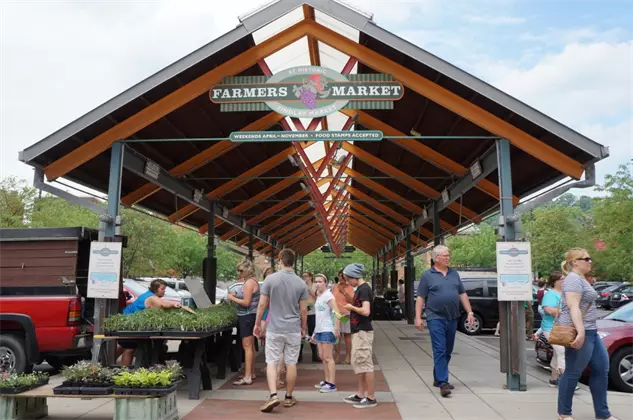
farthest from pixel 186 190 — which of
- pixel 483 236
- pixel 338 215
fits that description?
pixel 483 236

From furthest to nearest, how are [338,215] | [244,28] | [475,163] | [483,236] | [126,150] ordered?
[483,236] < [338,215] < [475,163] < [126,150] < [244,28]

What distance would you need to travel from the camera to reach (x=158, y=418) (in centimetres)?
549

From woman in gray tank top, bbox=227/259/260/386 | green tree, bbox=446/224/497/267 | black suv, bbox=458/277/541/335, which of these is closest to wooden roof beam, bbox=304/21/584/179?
woman in gray tank top, bbox=227/259/260/386

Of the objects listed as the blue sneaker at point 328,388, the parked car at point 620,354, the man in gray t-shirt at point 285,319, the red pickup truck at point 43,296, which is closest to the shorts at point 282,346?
the man in gray t-shirt at point 285,319

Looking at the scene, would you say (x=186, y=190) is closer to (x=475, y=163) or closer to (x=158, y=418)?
(x=475, y=163)

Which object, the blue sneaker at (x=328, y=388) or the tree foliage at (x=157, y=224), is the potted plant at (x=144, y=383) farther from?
the tree foliage at (x=157, y=224)

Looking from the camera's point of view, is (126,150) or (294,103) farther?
(126,150)

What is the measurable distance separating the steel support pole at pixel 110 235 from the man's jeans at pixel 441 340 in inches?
177

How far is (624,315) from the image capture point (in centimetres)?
909

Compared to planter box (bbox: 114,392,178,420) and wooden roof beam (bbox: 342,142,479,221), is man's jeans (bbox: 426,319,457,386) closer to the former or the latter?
planter box (bbox: 114,392,178,420)

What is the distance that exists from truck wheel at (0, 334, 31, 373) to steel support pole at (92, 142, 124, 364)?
3.64ft

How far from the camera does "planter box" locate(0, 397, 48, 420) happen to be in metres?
5.54

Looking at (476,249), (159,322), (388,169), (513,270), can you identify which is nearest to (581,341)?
(513,270)

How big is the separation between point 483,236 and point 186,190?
58.2 m
